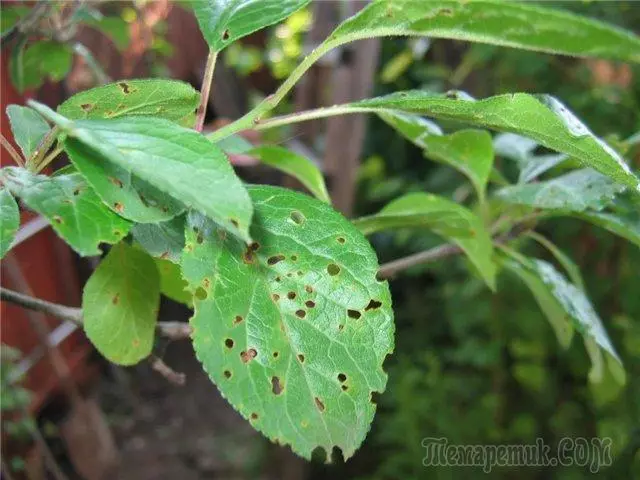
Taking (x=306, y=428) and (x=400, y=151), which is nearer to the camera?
(x=306, y=428)

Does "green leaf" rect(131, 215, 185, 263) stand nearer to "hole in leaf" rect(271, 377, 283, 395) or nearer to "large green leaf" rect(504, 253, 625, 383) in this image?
"hole in leaf" rect(271, 377, 283, 395)

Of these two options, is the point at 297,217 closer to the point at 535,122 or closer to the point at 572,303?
the point at 535,122

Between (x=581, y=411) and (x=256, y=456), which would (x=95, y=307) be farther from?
(x=256, y=456)

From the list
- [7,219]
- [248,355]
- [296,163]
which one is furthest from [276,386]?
[296,163]

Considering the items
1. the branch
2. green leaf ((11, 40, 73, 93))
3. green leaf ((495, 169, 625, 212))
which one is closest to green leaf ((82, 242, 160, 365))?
the branch

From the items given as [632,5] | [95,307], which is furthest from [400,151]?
[95,307]
